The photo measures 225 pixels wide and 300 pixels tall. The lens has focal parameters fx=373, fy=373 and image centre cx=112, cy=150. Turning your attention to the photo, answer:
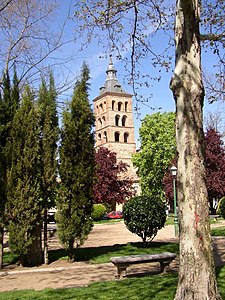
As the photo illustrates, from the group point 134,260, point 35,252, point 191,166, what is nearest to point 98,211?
point 35,252

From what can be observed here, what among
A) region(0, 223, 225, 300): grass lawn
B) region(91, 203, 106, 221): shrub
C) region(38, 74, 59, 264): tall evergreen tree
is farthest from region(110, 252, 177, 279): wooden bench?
region(91, 203, 106, 221): shrub

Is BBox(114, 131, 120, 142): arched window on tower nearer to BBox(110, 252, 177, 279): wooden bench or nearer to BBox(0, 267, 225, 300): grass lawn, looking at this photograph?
BBox(110, 252, 177, 279): wooden bench

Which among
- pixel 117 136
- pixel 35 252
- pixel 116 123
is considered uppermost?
pixel 116 123

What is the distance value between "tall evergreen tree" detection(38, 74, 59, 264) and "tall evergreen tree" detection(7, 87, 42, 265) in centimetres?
23

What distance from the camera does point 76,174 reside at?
38.4 feet

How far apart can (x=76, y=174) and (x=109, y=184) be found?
100 ft

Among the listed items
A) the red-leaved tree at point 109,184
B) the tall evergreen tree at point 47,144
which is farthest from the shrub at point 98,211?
the tall evergreen tree at point 47,144

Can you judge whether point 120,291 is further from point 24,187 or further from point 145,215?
point 145,215

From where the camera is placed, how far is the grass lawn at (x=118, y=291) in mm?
6577

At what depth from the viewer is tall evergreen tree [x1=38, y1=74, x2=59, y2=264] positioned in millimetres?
11625

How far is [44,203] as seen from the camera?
1166 centimetres

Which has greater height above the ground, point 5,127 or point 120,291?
point 5,127

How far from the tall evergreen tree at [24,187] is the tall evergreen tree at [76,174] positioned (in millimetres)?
804

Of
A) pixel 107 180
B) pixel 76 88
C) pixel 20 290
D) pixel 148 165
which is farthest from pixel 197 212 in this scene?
pixel 148 165
